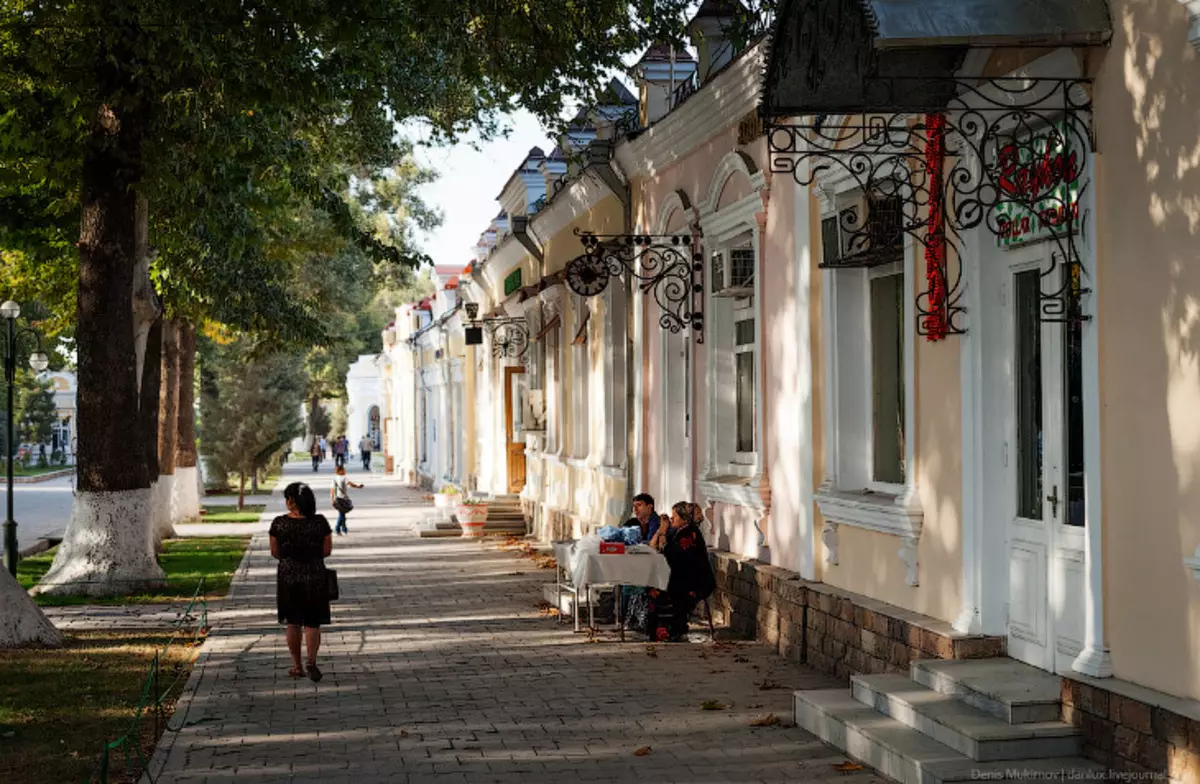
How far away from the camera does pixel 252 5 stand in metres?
13.0

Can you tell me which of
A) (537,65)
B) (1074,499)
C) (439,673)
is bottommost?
(439,673)

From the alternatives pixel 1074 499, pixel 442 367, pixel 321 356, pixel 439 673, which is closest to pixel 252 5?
pixel 439 673

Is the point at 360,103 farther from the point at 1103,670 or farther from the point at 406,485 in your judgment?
the point at 406,485

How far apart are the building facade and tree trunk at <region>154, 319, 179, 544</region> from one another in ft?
42.8

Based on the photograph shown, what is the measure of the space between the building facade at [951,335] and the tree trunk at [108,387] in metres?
5.33

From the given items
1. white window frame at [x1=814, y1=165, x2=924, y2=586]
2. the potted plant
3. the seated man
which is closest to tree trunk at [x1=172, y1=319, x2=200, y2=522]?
the potted plant

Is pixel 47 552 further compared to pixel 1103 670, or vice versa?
pixel 47 552

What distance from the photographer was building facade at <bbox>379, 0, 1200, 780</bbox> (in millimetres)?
7391

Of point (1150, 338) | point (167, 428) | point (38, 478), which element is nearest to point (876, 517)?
point (1150, 338)

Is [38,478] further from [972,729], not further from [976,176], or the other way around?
[972,729]

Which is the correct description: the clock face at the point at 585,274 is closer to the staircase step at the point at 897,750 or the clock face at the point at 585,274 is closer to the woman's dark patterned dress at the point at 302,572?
the woman's dark patterned dress at the point at 302,572

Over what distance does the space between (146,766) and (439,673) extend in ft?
12.6

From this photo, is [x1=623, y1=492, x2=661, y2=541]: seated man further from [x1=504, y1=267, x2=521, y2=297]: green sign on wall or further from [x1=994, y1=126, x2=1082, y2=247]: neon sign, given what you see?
[x1=504, y1=267, x2=521, y2=297]: green sign on wall

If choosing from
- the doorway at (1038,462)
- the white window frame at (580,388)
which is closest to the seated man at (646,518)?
the doorway at (1038,462)
